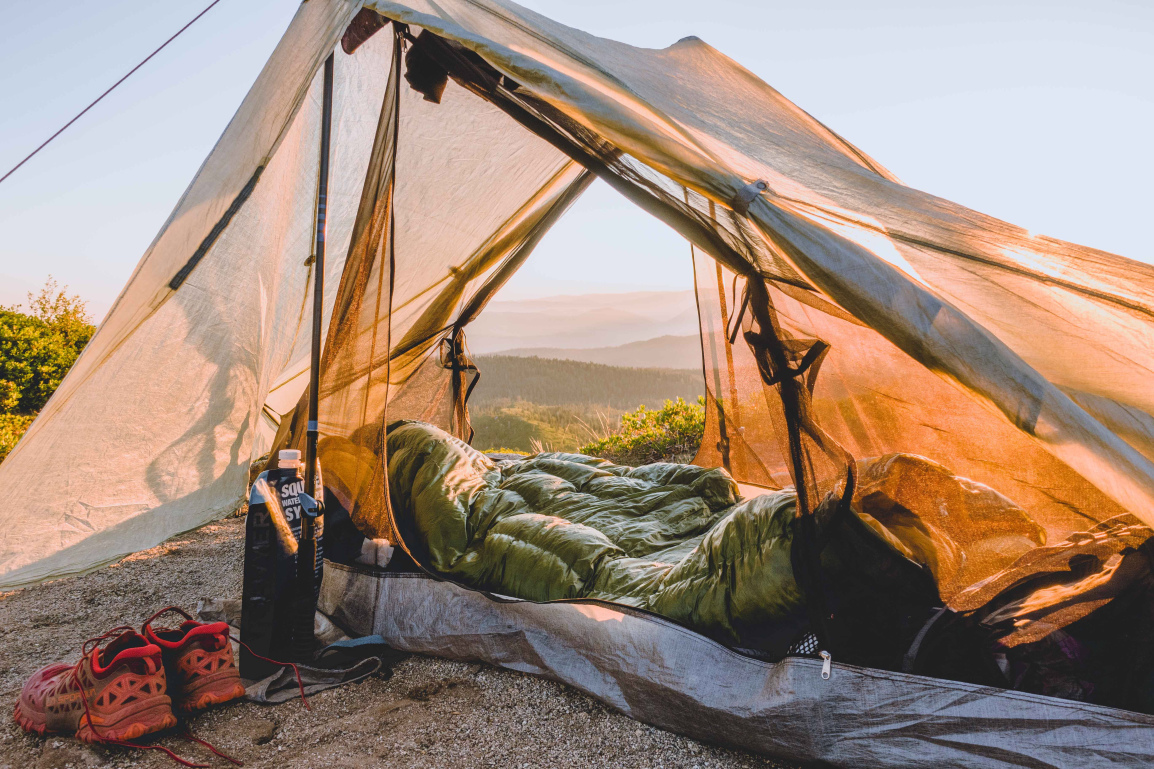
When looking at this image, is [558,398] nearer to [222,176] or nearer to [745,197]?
[222,176]

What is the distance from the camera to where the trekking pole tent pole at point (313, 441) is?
1917mm

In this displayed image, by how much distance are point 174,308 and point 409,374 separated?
1337 mm

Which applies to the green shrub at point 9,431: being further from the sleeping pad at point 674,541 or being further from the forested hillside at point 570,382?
the forested hillside at point 570,382

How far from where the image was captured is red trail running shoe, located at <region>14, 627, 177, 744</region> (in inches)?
60.4

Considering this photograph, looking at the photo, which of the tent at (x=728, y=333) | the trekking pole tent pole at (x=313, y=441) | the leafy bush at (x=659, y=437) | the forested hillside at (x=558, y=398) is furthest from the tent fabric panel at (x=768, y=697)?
the forested hillside at (x=558, y=398)

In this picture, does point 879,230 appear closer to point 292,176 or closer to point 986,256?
point 986,256

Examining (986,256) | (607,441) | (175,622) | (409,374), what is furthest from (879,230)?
(607,441)

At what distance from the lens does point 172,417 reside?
211 centimetres

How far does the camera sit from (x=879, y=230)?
1.61m

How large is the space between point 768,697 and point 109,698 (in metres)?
1.48

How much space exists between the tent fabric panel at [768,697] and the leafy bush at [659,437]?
10.2 ft

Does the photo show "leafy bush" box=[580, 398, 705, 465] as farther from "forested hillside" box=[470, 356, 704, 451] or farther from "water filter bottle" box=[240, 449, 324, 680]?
"water filter bottle" box=[240, 449, 324, 680]

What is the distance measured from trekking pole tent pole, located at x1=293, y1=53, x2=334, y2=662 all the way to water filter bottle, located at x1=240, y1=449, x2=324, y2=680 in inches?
1.2

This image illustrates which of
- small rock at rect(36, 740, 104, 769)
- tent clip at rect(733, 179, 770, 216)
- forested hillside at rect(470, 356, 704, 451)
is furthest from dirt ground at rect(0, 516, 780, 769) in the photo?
forested hillside at rect(470, 356, 704, 451)
